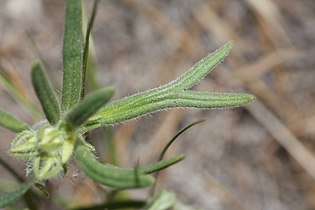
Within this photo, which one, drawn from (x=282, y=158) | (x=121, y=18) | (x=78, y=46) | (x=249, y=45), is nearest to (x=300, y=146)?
(x=282, y=158)

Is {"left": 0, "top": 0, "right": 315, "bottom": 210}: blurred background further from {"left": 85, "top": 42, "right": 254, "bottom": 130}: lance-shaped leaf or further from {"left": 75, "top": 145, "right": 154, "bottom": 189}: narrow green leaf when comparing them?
{"left": 75, "top": 145, "right": 154, "bottom": 189}: narrow green leaf

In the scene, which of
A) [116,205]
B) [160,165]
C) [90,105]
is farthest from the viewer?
[116,205]

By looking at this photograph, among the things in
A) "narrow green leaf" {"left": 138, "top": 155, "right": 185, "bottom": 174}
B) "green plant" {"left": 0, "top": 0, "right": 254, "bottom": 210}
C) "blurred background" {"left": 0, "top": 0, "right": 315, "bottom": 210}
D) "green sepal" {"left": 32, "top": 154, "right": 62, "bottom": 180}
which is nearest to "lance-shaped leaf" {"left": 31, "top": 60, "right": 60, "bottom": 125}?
"green plant" {"left": 0, "top": 0, "right": 254, "bottom": 210}

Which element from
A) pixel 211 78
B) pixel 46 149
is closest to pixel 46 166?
pixel 46 149

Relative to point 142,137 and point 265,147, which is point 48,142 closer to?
point 142,137

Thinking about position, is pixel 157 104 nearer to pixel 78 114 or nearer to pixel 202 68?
pixel 202 68
